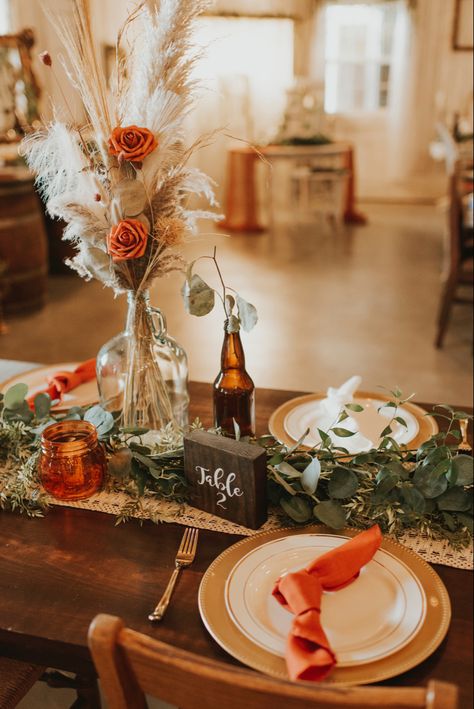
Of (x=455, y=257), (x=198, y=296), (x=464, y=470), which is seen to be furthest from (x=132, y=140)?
(x=455, y=257)

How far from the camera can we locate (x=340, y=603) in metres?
0.89

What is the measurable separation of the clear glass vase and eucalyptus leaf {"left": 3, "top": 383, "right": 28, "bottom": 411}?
0.15 metres

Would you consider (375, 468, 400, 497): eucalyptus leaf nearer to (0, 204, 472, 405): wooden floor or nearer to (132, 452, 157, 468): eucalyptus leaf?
(132, 452, 157, 468): eucalyptus leaf

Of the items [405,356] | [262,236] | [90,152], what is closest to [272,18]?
[262,236]

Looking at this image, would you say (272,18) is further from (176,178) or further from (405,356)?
(176,178)

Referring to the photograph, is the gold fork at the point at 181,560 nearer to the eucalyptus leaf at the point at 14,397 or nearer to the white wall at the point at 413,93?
the eucalyptus leaf at the point at 14,397

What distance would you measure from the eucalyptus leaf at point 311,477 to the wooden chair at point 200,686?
0.42 m

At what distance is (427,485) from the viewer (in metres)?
1.03

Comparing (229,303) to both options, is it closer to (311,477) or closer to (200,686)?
(311,477)

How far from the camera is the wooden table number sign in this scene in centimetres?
103

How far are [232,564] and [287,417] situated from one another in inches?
18.7

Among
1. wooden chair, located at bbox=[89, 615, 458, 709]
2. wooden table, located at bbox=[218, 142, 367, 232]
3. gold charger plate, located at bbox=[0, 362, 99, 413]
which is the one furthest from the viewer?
wooden table, located at bbox=[218, 142, 367, 232]

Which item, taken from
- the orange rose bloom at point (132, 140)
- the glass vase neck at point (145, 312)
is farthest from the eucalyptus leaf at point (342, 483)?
the orange rose bloom at point (132, 140)

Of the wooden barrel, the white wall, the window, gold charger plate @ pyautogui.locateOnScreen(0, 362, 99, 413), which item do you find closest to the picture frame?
the white wall
